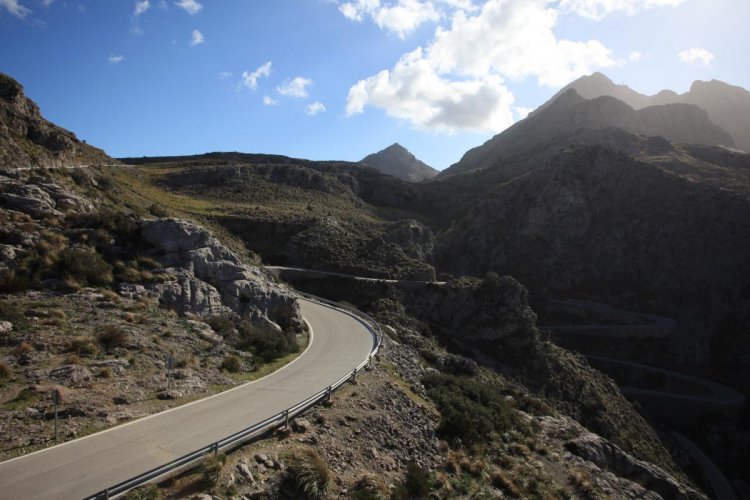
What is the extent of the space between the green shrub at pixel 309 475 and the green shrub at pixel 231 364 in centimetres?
629

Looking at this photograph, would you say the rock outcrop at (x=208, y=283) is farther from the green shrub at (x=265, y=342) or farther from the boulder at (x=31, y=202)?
the boulder at (x=31, y=202)

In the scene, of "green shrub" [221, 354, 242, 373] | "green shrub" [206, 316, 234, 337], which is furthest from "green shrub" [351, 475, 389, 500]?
"green shrub" [206, 316, 234, 337]

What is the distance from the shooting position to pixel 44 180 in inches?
853

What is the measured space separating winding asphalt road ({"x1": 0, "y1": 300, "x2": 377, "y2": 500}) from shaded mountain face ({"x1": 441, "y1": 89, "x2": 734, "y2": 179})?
122 metres

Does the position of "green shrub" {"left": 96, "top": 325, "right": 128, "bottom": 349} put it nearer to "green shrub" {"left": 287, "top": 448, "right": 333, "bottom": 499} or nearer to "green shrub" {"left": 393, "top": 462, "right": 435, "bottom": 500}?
"green shrub" {"left": 287, "top": 448, "right": 333, "bottom": 499}

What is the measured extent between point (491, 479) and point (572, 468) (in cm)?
665

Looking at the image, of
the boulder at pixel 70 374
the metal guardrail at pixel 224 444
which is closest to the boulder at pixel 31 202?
the boulder at pixel 70 374

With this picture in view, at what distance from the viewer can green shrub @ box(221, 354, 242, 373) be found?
15.4m

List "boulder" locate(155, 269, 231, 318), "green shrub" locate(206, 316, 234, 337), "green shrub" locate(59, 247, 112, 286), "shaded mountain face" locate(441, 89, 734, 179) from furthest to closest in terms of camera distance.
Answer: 1. "shaded mountain face" locate(441, 89, 734, 179)
2. "boulder" locate(155, 269, 231, 318)
3. "green shrub" locate(206, 316, 234, 337)
4. "green shrub" locate(59, 247, 112, 286)

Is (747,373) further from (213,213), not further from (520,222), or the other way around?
(213,213)

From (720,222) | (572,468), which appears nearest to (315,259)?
(572,468)

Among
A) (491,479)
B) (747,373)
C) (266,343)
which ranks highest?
(266,343)

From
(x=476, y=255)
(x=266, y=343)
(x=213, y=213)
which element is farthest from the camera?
(x=476, y=255)

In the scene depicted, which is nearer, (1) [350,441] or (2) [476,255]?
(1) [350,441]
